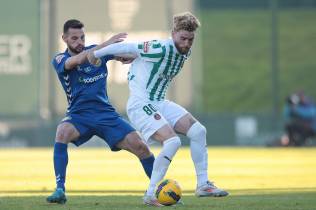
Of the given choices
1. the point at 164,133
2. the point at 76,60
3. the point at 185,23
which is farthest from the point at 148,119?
the point at 185,23

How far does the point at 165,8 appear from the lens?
34.5 meters

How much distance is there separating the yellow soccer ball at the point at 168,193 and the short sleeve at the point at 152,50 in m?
1.38

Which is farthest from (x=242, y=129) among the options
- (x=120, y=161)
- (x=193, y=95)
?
(x=120, y=161)

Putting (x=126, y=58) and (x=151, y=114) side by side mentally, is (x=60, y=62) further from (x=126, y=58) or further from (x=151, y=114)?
(x=151, y=114)

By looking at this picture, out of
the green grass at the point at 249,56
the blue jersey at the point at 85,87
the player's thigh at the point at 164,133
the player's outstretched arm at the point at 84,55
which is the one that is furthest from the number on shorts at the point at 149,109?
the green grass at the point at 249,56

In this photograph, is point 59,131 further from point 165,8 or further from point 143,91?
point 165,8

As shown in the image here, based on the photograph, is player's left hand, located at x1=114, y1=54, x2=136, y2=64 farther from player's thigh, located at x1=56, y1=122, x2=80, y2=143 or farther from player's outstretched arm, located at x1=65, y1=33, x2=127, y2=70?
player's thigh, located at x1=56, y1=122, x2=80, y2=143

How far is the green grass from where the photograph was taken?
39.6 meters

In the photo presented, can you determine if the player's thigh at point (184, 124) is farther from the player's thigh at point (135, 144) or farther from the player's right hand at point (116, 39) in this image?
the player's right hand at point (116, 39)

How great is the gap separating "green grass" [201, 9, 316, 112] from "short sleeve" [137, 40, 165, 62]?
1101 inches

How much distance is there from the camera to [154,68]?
35.1ft

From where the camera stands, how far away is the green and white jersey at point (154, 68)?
10586 millimetres

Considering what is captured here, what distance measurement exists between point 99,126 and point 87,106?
0.26 meters

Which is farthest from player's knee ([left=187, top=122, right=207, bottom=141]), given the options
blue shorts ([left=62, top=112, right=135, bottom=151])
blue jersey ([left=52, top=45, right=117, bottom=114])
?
blue jersey ([left=52, top=45, right=117, bottom=114])
